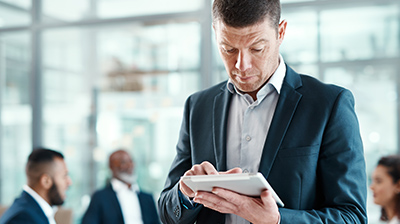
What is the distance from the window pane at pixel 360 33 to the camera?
4230 mm

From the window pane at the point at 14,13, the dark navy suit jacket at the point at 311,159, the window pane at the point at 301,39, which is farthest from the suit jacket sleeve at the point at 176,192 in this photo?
the window pane at the point at 14,13

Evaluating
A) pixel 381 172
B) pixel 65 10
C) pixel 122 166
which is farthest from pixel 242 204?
pixel 65 10

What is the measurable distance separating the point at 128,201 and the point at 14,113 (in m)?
1.98

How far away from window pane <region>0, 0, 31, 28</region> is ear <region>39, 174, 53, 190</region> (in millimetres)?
2903

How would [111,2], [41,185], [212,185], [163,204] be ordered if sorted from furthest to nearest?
[111,2] → [41,185] → [163,204] → [212,185]

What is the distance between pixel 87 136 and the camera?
521 cm

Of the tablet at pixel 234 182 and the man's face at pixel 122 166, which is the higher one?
the tablet at pixel 234 182

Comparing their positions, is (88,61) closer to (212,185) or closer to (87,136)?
(87,136)

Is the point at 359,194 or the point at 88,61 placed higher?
the point at 88,61

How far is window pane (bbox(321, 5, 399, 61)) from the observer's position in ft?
13.9

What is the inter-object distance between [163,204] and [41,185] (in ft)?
5.85

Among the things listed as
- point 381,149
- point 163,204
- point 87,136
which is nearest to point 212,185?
point 163,204

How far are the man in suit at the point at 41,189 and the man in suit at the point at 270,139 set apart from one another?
4.82 feet

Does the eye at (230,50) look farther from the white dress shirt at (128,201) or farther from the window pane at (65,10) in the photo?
the window pane at (65,10)
